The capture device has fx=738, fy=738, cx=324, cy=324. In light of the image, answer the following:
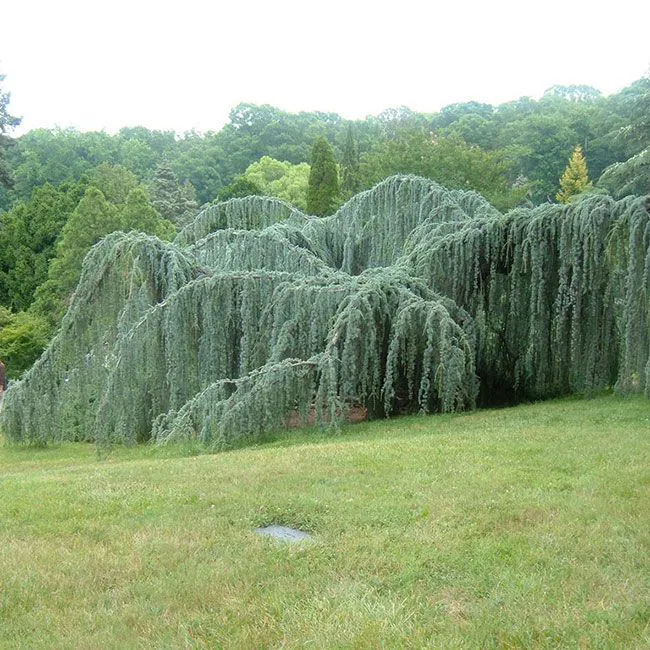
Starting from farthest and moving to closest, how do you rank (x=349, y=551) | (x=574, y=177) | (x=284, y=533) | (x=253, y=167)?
1. (x=253, y=167)
2. (x=574, y=177)
3. (x=284, y=533)
4. (x=349, y=551)

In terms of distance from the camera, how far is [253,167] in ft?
143

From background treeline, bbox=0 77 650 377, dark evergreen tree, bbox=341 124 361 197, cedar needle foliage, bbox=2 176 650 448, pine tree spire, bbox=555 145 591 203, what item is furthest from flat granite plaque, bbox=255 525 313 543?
pine tree spire, bbox=555 145 591 203

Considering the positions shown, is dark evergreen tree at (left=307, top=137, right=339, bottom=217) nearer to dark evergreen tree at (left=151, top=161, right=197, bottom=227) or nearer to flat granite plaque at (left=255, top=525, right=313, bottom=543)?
dark evergreen tree at (left=151, top=161, right=197, bottom=227)

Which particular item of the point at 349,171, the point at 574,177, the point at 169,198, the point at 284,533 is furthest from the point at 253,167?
the point at 284,533

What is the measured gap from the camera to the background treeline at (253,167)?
2273cm

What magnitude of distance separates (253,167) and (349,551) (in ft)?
135

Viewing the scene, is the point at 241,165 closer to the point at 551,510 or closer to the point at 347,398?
the point at 347,398

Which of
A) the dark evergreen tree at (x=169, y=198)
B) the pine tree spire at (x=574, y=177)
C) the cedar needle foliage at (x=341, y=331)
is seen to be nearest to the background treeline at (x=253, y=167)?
the dark evergreen tree at (x=169, y=198)

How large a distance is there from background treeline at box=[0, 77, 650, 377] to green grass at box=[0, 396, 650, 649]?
916 centimetres

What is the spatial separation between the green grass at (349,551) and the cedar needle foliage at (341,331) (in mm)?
2179

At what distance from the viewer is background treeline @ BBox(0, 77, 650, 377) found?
2273 cm

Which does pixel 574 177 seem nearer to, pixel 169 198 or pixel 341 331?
pixel 169 198

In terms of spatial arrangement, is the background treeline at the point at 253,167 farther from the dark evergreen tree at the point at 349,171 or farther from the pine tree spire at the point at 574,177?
the pine tree spire at the point at 574,177

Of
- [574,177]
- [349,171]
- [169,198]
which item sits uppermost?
[169,198]
